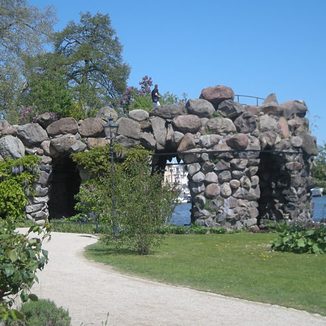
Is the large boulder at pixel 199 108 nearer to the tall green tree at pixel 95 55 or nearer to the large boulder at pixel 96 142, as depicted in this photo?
the large boulder at pixel 96 142

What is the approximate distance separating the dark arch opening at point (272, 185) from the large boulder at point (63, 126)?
6.95 m

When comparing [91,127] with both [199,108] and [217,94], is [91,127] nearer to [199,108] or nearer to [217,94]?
[199,108]

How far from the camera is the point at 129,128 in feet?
65.9

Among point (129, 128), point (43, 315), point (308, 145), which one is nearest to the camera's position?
point (43, 315)

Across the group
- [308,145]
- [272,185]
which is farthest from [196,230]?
[308,145]

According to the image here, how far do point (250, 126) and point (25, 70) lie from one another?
15.0 metres

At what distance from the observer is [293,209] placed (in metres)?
22.1

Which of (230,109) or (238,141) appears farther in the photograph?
(230,109)

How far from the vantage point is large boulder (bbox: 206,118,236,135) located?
20.1 m

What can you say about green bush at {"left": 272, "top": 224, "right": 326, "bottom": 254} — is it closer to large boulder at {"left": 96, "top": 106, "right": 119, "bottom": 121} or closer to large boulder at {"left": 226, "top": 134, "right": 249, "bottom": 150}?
large boulder at {"left": 226, "top": 134, "right": 249, "bottom": 150}

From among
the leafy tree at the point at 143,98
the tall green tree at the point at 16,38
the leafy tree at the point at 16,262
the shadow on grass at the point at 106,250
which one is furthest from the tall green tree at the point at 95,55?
the leafy tree at the point at 16,262

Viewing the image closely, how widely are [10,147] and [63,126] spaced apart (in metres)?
1.87

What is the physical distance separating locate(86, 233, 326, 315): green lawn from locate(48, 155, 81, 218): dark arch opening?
9.75 metres

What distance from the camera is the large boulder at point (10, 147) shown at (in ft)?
65.3
